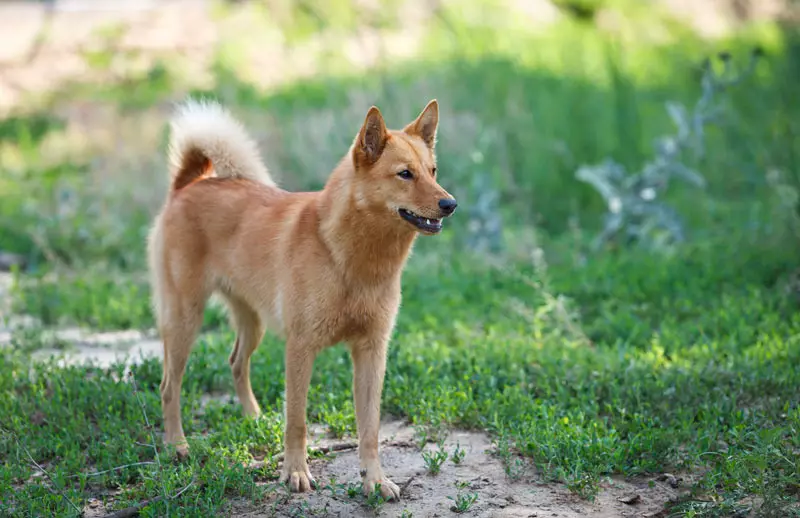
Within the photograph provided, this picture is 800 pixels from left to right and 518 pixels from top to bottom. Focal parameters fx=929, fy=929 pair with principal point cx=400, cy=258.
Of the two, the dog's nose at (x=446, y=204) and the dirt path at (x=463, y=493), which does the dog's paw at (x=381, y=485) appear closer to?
the dirt path at (x=463, y=493)

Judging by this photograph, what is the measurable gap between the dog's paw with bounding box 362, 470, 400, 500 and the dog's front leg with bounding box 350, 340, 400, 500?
4 centimetres

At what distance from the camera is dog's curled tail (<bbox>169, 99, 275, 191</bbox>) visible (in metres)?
5.08

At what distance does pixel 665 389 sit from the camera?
515 cm

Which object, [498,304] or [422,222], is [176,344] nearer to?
[422,222]

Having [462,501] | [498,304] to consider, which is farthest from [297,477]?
[498,304]

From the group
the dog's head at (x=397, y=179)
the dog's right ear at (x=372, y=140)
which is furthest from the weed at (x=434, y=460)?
the dog's right ear at (x=372, y=140)

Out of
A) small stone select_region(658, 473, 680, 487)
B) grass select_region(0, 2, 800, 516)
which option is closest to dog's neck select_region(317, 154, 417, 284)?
grass select_region(0, 2, 800, 516)

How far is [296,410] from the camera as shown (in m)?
4.30

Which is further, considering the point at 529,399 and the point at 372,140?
the point at 529,399

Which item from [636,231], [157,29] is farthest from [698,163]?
[157,29]

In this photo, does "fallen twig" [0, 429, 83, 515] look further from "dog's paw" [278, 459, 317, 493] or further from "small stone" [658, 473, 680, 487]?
"small stone" [658, 473, 680, 487]

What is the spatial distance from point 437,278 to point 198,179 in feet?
9.19

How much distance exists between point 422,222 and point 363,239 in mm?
320

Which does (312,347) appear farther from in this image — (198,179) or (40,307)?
(40,307)
